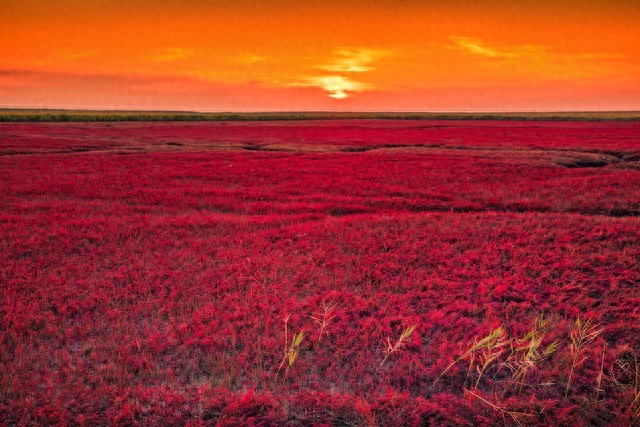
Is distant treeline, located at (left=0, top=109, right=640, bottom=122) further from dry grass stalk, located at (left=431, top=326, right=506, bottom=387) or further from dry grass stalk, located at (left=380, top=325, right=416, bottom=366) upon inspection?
dry grass stalk, located at (left=431, top=326, right=506, bottom=387)

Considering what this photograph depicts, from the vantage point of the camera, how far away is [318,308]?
24.0 feet

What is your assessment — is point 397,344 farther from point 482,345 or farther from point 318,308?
point 318,308

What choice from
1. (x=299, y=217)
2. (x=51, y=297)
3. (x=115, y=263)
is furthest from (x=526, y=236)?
(x=51, y=297)

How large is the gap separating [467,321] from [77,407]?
578cm

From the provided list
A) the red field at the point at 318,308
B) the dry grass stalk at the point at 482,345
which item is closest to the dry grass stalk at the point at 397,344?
the red field at the point at 318,308

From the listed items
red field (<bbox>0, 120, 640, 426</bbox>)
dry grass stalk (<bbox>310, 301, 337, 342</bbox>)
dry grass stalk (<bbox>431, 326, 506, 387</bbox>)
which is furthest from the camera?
dry grass stalk (<bbox>310, 301, 337, 342</bbox>)

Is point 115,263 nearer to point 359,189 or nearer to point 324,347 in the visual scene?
point 324,347

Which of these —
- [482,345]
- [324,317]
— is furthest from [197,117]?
[482,345]

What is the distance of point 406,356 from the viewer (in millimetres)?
5848

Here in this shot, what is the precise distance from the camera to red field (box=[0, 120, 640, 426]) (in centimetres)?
485

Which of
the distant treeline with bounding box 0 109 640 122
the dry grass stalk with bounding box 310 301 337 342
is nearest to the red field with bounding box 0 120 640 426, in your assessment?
the dry grass stalk with bounding box 310 301 337 342

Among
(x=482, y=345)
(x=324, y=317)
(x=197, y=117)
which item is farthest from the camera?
(x=197, y=117)

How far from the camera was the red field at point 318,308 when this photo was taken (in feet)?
15.9

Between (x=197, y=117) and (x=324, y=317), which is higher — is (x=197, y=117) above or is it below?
above
